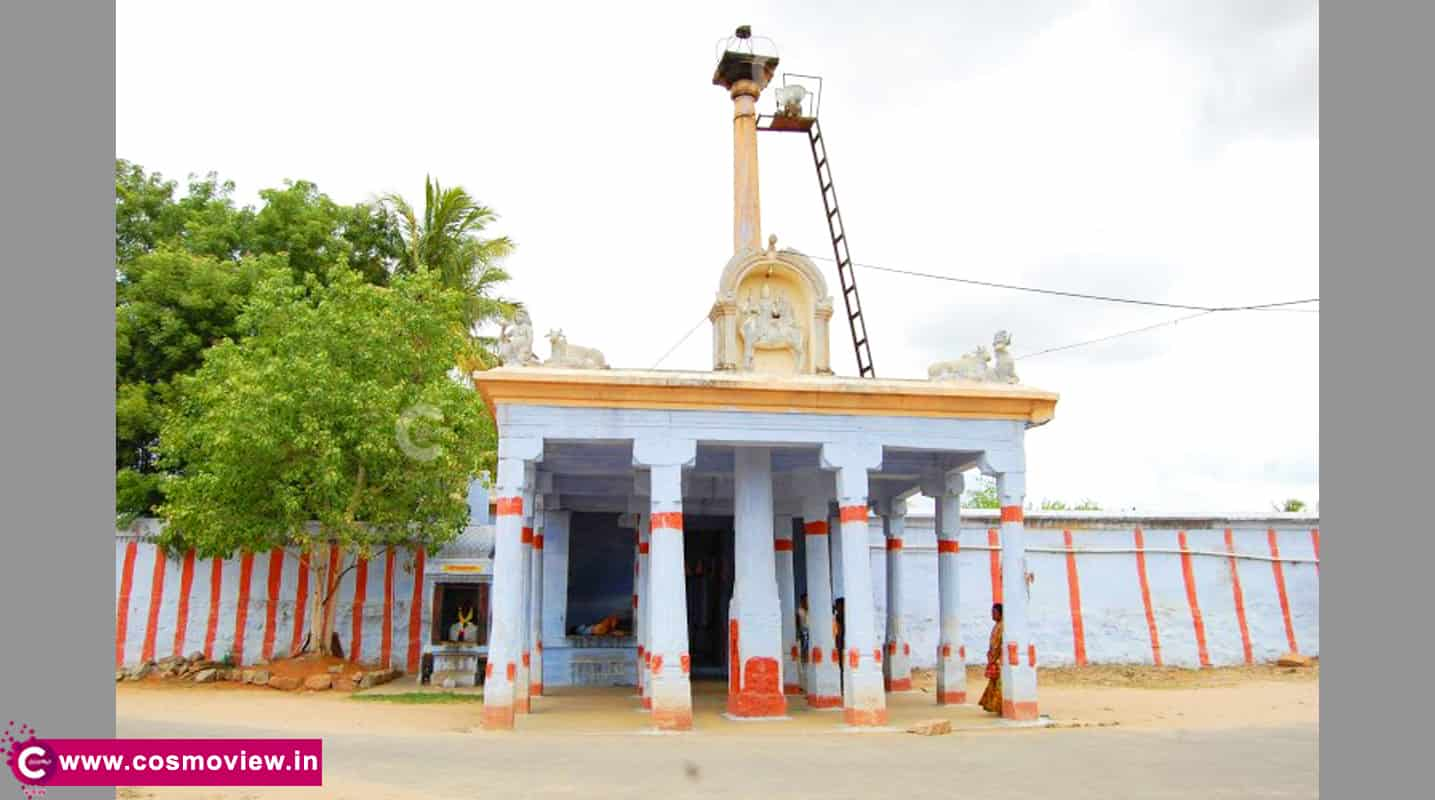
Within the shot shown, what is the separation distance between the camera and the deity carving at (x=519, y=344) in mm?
13375

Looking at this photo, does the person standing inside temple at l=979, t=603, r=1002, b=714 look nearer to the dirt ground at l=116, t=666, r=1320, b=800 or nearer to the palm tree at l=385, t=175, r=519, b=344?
the dirt ground at l=116, t=666, r=1320, b=800

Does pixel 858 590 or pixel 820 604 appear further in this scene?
pixel 820 604

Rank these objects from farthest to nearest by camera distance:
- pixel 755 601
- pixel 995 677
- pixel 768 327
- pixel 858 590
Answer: pixel 995 677 → pixel 768 327 → pixel 755 601 → pixel 858 590

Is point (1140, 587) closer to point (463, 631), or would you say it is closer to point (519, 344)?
point (463, 631)

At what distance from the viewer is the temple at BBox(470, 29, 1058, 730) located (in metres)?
13.0

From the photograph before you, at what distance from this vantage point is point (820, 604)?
15.9 m

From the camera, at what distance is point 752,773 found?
370 inches

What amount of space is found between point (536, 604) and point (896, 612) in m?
6.28

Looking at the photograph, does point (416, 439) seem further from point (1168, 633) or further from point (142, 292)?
point (1168, 633)

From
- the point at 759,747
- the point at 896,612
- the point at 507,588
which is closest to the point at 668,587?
the point at 507,588

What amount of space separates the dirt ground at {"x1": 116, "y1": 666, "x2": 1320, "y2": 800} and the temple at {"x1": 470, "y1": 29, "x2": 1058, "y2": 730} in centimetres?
75

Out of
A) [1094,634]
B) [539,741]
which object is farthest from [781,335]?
[1094,634]

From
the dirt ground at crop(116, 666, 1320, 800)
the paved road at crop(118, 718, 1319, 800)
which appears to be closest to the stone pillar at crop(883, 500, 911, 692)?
the dirt ground at crop(116, 666, 1320, 800)

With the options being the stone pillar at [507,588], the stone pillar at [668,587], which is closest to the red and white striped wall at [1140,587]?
the stone pillar at [668,587]
